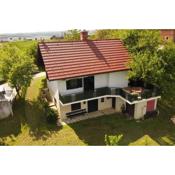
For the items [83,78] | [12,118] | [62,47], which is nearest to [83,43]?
[62,47]

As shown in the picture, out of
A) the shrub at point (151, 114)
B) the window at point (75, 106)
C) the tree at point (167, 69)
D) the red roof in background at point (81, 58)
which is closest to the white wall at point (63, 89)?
the red roof in background at point (81, 58)

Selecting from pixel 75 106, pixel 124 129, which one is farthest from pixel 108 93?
pixel 124 129

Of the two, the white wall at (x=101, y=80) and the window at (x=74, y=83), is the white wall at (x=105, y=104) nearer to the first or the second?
the white wall at (x=101, y=80)

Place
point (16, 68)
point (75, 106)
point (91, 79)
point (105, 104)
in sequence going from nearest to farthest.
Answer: point (91, 79) → point (75, 106) → point (16, 68) → point (105, 104)

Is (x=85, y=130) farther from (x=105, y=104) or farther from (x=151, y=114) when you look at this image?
(x=151, y=114)

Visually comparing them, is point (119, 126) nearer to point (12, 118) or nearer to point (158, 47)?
point (158, 47)

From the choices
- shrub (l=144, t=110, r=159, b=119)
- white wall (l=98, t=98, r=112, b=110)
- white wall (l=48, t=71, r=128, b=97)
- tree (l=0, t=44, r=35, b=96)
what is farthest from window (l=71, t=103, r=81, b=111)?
shrub (l=144, t=110, r=159, b=119)

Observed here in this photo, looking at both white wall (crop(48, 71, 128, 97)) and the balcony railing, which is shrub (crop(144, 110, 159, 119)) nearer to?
the balcony railing
